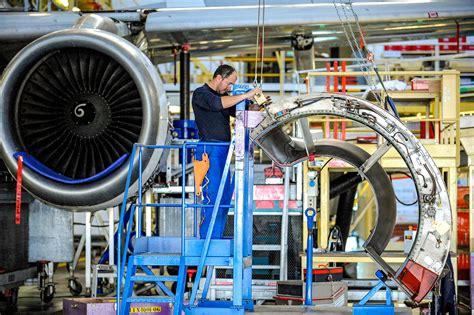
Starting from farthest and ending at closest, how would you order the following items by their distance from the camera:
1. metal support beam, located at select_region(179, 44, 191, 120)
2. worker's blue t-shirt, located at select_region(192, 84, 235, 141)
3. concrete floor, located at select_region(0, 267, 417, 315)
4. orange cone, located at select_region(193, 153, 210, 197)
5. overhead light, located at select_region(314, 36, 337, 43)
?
overhead light, located at select_region(314, 36, 337, 43) → metal support beam, located at select_region(179, 44, 191, 120) → worker's blue t-shirt, located at select_region(192, 84, 235, 141) → orange cone, located at select_region(193, 153, 210, 197) → concrete floor, located at select_region(0, 267, 417, 315)

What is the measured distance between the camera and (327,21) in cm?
1123

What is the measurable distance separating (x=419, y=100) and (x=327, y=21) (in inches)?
70.0

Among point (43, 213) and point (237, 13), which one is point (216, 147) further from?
point (43, 213)

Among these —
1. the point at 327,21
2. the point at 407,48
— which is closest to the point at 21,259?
the point at 327,21

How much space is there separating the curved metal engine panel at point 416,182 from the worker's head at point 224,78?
104 cm

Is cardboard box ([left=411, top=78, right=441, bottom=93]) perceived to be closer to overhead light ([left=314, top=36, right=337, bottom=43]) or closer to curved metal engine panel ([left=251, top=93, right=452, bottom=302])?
overhead light ([left=314, top=36, right=337, bottom=43])

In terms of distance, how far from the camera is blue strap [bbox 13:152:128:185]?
9344 millimetres

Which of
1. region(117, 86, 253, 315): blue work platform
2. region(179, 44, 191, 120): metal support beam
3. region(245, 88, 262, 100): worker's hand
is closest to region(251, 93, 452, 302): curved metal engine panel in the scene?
region(245, 88, 262, 100): worker's hand

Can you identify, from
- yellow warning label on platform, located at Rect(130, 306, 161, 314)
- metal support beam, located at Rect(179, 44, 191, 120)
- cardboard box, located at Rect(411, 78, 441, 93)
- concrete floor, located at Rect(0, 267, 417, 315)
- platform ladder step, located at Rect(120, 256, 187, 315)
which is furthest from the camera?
metal support beam, located at Rect(179, 44, 191, 120)

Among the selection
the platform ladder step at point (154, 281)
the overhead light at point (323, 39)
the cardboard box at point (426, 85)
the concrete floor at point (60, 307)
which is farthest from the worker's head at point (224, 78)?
the overhead light at point (323, 39)

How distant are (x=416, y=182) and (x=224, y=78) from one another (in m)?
1.99

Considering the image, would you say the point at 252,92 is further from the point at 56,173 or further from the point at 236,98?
the point at 56,173

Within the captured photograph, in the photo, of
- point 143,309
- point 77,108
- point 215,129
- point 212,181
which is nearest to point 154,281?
point 212,181

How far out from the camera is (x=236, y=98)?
7.12 metres
